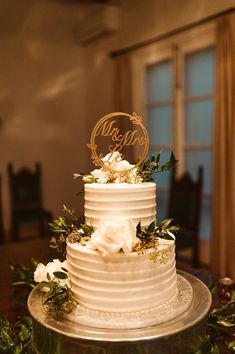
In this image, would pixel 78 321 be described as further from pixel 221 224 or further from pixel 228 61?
pixel 228 61

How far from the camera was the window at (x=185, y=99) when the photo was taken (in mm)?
3551

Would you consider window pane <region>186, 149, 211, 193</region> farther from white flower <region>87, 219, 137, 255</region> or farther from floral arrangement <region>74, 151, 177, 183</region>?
white flower <region>87, 219, 137, 255</region>

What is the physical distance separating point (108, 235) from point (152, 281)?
0.60 feet

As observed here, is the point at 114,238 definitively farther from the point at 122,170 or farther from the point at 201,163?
the point at 201,163

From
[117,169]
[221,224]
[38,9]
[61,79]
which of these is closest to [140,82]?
[61,79]

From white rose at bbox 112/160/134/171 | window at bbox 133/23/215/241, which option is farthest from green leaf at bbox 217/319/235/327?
window at bbox 133/23/215/241

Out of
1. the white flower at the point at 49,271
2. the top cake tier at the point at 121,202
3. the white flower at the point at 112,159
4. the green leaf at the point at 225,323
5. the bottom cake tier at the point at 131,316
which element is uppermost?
the white flower at the point at 112,159

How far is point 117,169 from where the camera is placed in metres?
1.16

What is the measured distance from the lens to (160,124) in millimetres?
4117

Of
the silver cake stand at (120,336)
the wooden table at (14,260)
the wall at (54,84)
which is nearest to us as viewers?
the silver cake stand at (120,336)

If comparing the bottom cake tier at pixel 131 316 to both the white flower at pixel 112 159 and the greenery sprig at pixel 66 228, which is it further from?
the white flower at pixel 112 159

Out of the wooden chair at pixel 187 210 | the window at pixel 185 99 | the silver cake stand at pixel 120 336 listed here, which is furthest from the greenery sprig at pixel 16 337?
the window at pixel 185 99

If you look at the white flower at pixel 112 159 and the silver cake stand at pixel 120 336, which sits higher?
the white flower at pixel 112 159

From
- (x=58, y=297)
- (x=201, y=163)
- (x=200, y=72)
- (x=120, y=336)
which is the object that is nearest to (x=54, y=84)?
(x=200, y=72)
